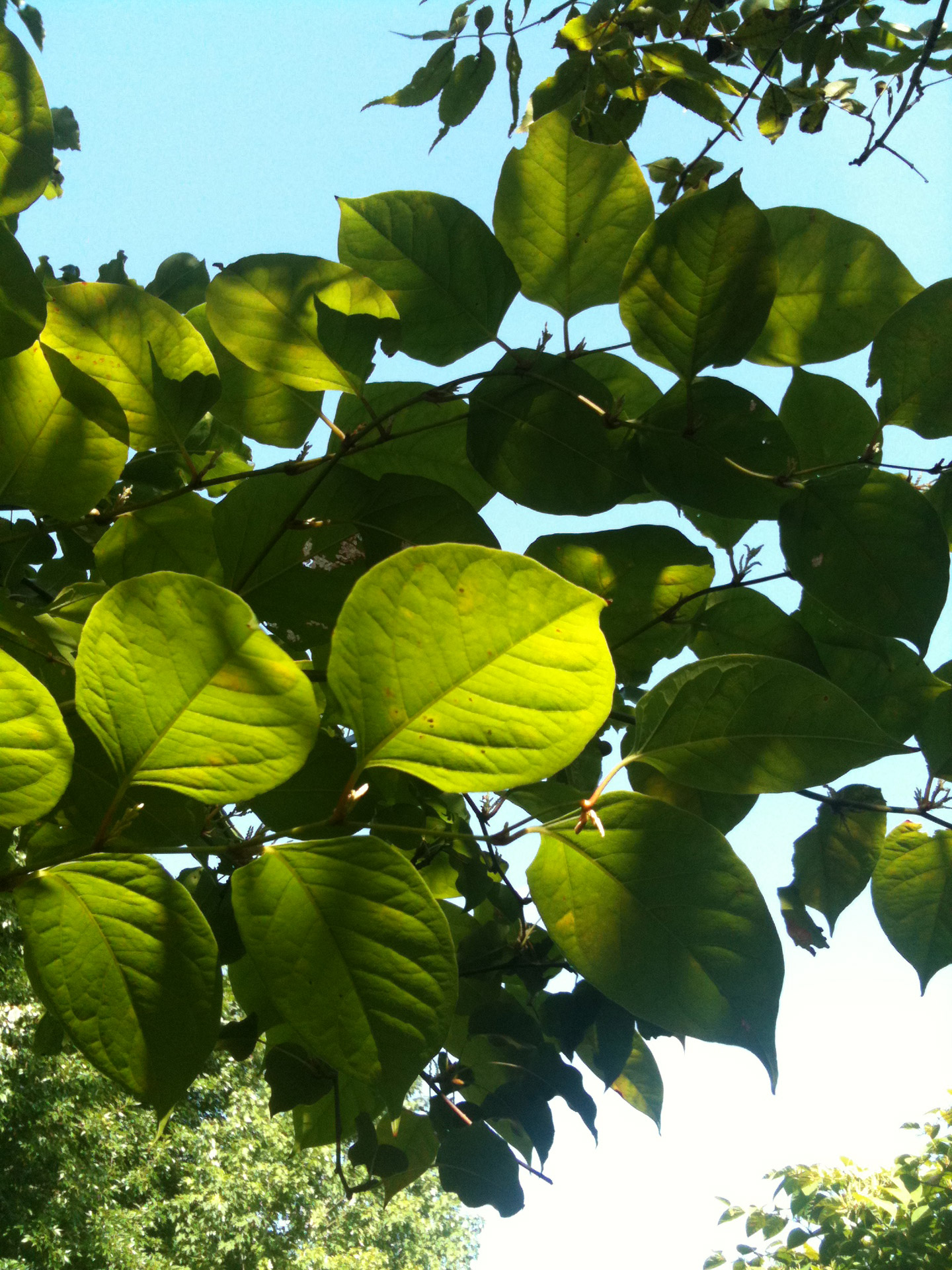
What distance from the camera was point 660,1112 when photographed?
0.62 metres

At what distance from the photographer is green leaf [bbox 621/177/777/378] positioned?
14.4 inches

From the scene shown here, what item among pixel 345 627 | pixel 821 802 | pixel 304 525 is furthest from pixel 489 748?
pixel 821 802

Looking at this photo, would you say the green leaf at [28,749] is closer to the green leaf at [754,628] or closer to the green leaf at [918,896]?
the green leaf at [754,628]

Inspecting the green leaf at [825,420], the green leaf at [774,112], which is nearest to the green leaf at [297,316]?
Result: the green leaf at [825,420]

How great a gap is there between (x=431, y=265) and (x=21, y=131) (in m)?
0.19

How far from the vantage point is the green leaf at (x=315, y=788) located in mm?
360

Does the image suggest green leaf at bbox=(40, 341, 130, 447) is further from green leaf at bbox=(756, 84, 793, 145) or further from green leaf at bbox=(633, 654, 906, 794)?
green leaf at bbox=(756, 84, 793, 145)

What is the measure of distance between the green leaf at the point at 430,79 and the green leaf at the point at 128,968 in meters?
1.08

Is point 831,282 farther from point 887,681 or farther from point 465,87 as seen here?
point 465,87

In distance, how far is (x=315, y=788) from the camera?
1.19 ft

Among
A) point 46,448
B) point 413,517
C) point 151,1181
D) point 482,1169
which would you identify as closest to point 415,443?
point 413,517

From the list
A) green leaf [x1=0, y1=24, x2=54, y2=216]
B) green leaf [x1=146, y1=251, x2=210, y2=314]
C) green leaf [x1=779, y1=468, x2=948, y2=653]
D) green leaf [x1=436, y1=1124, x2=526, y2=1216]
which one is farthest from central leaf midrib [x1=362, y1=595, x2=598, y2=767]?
green leaf [x1=146, y1=251, x2=210, y2=314]

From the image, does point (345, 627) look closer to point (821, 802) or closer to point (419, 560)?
point (419, 560)

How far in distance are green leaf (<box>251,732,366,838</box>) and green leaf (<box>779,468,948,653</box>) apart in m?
0.23
